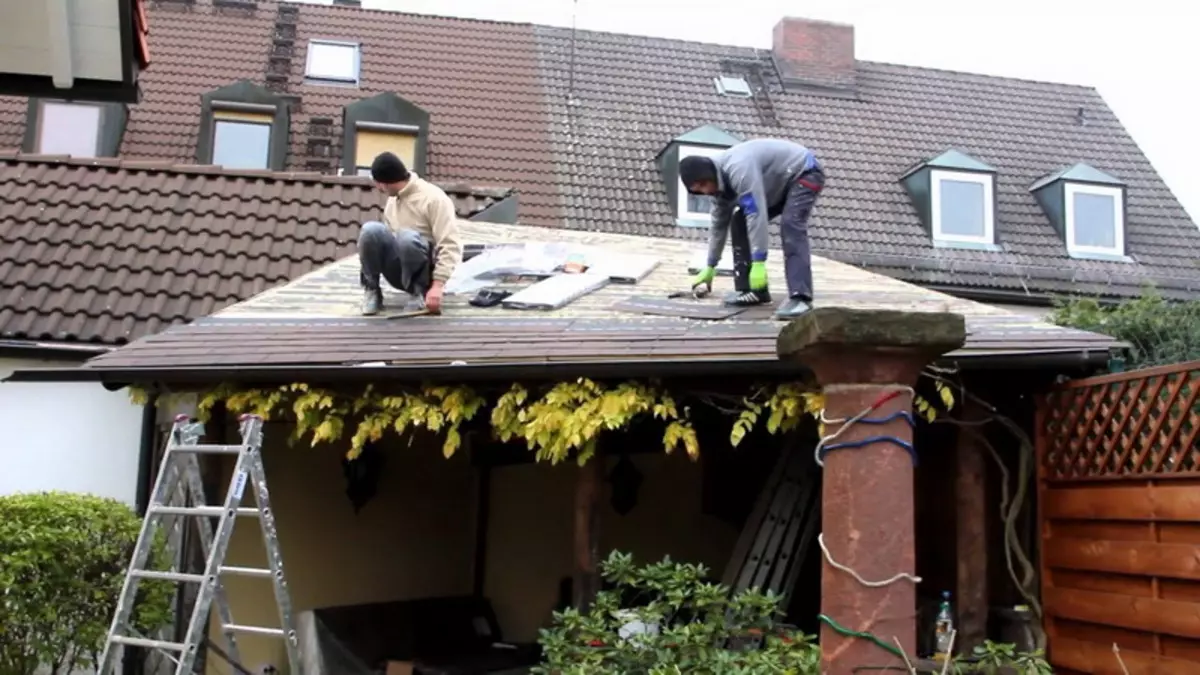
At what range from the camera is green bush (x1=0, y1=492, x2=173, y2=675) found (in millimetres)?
5941

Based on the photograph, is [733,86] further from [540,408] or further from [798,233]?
[540,408]

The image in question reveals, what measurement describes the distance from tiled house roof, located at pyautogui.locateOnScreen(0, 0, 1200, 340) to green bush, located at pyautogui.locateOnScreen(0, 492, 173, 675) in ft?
29.6

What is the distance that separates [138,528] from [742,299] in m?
3.73

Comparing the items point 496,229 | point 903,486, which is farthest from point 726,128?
point 903,486

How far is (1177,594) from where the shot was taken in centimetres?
511

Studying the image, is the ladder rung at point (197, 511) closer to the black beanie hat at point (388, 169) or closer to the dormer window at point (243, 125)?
the black beanie hat at point (388, 169)

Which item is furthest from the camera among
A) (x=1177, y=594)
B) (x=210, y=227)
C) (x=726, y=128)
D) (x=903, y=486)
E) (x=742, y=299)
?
(x=726, y=128)

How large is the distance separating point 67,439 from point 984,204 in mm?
12233

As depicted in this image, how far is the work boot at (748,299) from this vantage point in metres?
7.21

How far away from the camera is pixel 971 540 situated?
236 inches

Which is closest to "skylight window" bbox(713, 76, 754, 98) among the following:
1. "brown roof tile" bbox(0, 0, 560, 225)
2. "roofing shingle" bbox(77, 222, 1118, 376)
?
"brown roof tile" bbox(0, 0, 560, 225)

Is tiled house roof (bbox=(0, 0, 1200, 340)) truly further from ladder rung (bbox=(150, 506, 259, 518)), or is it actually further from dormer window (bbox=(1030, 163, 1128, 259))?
ladder rung (bbox=(150, 506, 259, 518))

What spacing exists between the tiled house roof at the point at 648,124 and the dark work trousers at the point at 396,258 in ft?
23.8

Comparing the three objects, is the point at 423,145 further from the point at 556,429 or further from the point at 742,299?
the point at 556,429
